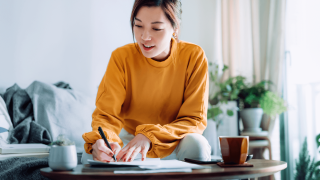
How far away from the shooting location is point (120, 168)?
0.72 meters

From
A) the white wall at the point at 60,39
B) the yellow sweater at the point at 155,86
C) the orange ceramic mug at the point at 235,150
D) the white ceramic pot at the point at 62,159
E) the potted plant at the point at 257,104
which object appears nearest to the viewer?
the white ceramic pot at the point at 62,159

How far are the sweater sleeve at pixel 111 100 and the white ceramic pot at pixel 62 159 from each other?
29cm

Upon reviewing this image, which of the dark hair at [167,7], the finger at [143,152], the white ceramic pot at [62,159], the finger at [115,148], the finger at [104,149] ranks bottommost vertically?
the finger at [143,152]

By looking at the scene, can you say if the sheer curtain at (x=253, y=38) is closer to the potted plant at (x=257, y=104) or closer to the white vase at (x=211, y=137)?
the potted plant at (x=257, y=104)

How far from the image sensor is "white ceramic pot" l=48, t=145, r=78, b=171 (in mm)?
664

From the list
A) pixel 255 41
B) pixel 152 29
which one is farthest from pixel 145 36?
pixel 255 41

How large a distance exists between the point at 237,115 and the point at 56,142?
5.07 ft

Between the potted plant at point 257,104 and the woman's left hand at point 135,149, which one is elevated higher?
the woman's left hand at point 135,149

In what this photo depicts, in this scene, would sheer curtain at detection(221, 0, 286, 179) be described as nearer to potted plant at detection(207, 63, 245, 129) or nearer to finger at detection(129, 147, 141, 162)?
potted plant at detection(207, 63, 245, 129)

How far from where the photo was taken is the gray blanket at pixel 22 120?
5.27ft

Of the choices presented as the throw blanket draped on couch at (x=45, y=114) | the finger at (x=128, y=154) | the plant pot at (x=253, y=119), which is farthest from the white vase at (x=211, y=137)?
the finger at (x=128, y=154)

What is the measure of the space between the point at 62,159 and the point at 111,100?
49 centimetres

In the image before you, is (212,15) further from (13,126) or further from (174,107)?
(13,126)

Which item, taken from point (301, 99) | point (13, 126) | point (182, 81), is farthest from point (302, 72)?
point (13, 126)
